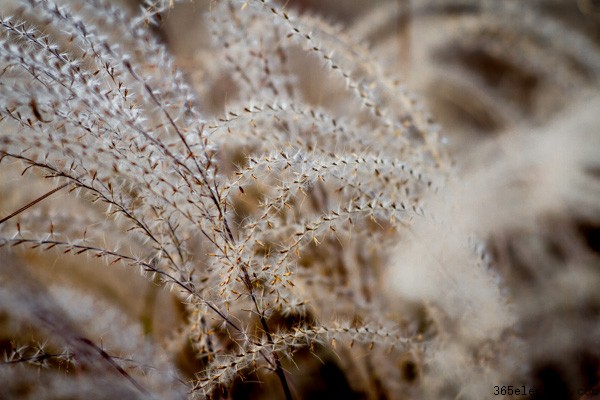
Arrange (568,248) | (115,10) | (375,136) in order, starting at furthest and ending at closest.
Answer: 1. (568,248)
2. (375,136)
3. (115,10)

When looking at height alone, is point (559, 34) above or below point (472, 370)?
above

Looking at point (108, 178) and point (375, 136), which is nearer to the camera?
point (108, 178)

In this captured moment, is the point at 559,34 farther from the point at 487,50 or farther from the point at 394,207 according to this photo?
the point at 394,207

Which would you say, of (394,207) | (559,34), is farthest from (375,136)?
(559,34)

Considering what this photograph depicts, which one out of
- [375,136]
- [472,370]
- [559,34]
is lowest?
[472,370]

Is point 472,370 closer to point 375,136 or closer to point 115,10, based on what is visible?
point 375,136

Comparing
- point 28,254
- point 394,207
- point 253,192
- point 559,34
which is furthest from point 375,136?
point 28,254

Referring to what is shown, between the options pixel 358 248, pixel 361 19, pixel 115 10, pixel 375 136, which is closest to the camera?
pixel 115 10
